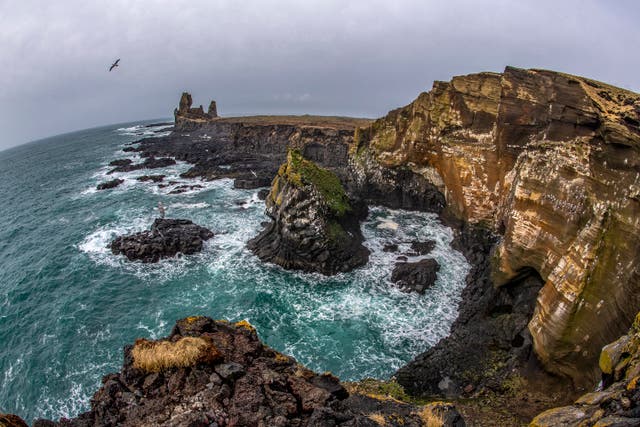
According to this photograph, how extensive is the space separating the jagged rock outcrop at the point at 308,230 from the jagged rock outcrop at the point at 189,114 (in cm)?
12402

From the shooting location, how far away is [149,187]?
6619cm

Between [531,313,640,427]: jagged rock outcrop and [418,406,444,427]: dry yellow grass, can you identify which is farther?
[418,406,444,427]: dry yellow grass

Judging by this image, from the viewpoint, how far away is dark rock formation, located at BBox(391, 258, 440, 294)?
104 ft

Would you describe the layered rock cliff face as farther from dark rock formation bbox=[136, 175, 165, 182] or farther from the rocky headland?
dark rock formation bbox=[136, 175, 165, 182]

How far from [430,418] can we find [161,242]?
36551 mm

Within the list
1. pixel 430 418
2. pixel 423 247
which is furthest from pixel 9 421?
pixel 423 247

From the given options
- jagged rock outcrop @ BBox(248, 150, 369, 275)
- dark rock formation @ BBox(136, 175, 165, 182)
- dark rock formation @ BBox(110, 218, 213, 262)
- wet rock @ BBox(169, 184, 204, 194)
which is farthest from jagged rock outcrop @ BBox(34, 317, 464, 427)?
dark rock formation @ BBox(136, 175, 165, 182)

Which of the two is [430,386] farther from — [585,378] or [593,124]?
[593,124]

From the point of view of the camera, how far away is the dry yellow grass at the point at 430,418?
10049 mm

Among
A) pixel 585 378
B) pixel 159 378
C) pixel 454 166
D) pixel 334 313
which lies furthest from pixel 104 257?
pixel 585 378

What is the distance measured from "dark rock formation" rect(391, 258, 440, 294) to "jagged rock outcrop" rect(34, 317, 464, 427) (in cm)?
2105

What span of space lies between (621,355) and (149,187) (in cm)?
6993

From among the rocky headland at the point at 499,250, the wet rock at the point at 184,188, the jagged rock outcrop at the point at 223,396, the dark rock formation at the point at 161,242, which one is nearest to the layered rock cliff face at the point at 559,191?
the rocky headland at the point at 499,250

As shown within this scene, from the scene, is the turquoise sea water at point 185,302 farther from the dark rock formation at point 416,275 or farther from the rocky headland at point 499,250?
the rocky headland at point 499,250
